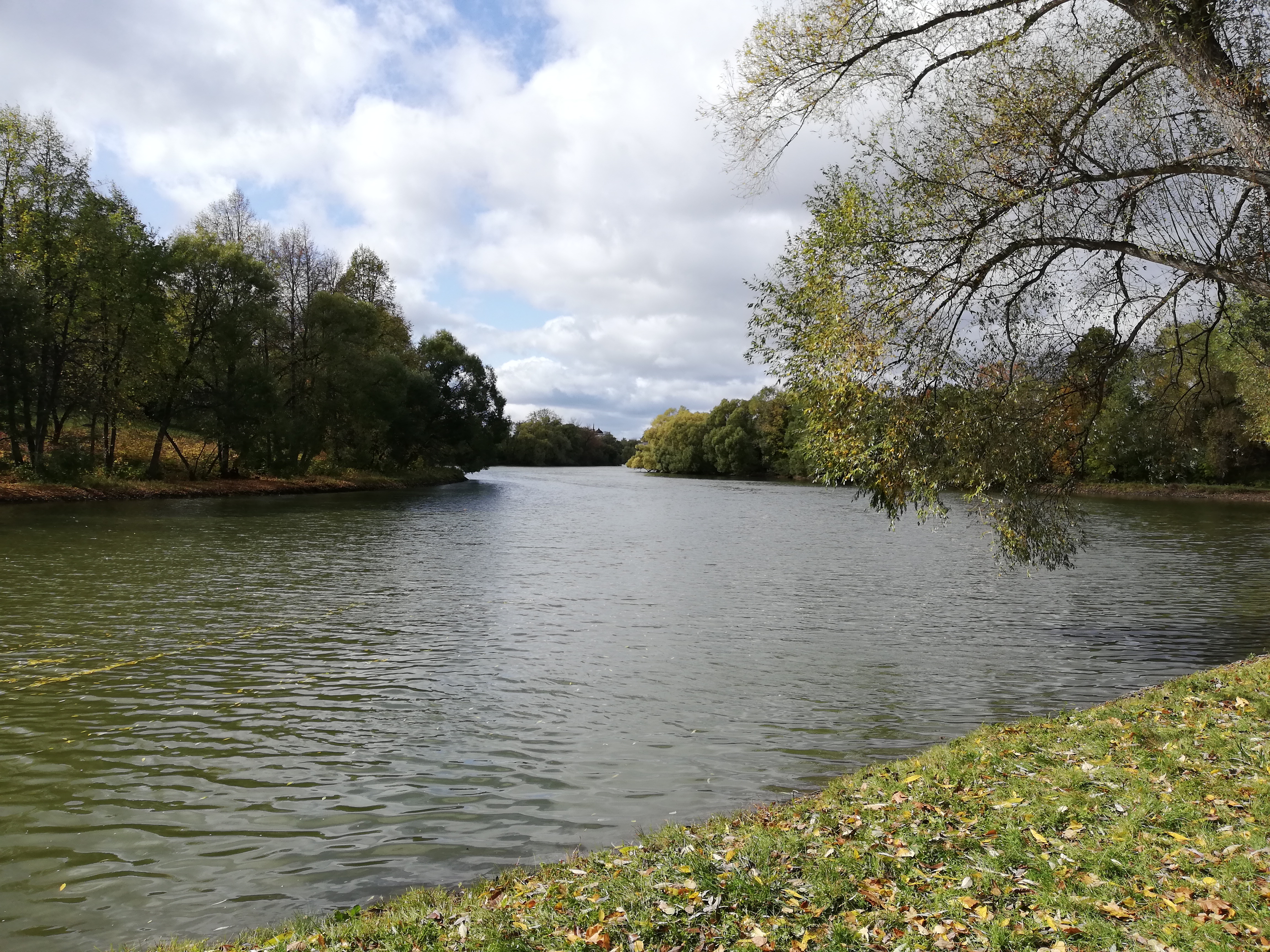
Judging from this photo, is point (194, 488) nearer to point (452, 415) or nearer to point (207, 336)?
point (207, 336)

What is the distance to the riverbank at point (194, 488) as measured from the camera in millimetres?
38656

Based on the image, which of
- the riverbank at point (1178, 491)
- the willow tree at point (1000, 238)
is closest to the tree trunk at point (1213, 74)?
the willow tree at point (1000, 238)

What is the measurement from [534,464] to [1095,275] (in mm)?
171542

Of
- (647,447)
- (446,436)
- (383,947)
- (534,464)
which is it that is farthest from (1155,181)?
(534,464)

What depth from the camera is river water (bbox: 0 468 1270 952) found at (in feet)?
24.8

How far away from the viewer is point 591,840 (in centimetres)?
784

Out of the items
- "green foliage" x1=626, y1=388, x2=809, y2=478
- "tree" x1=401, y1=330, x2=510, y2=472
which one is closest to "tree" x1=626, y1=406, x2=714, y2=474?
"green foliage" x1=626, y1=388, x2=809, y2=478

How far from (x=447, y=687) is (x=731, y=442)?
113381 millimetres

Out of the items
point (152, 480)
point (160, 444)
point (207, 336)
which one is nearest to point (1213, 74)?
point (152, 480)

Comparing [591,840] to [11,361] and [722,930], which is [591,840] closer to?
[722,930]

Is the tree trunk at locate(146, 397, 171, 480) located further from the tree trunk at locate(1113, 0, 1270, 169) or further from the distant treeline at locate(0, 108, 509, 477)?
the tree trunk at locate(1113, 0, 1270, 169)

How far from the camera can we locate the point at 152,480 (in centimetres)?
4803

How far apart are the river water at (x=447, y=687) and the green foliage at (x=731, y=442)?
76555 millimetres

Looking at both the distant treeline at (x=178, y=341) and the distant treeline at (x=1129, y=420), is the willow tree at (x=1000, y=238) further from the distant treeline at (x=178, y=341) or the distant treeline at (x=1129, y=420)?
the distant treeline at (x=178, y=341)
